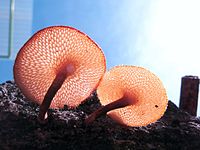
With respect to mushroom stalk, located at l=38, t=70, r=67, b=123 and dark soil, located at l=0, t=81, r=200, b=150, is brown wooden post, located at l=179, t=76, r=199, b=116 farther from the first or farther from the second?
mushroom stalk, located at l=38, t=70, r=67, b=123

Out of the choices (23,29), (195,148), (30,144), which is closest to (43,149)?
(30,144)

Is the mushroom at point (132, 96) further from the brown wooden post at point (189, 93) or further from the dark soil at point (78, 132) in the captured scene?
the brown wooden post at point (189, 93)

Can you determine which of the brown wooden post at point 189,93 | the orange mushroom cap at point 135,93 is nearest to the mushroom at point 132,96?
the orange mushroom cap at point 135,93

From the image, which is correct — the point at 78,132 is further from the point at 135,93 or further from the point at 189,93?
the point at 189,93

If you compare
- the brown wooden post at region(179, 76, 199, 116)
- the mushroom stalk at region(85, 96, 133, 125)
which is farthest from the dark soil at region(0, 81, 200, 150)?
the brown wooden post at region(179, 76, 199, 116)

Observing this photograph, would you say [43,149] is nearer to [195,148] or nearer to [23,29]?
[195,148]
